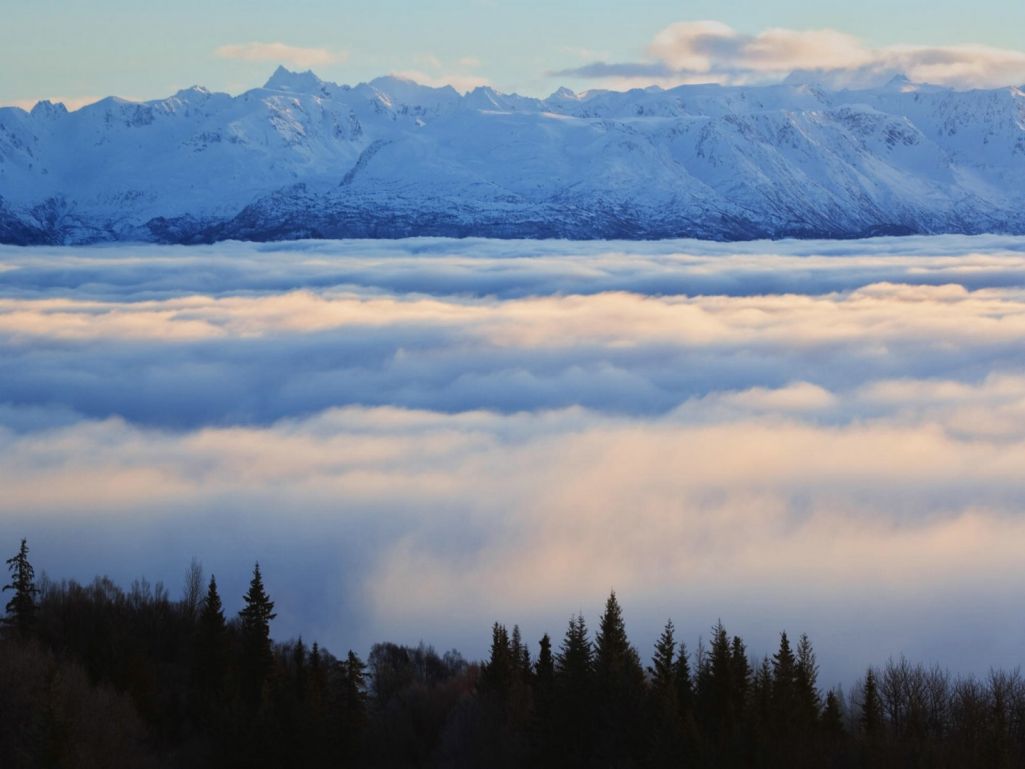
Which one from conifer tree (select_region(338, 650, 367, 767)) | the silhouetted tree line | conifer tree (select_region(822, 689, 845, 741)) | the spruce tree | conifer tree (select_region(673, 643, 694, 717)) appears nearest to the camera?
the silhouetted tree line

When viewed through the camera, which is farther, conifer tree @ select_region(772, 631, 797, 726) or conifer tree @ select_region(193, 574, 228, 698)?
conifer tree @ select_region(193, 574, 228, 698)

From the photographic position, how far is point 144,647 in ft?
287

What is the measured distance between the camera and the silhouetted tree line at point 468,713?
62.2 metres

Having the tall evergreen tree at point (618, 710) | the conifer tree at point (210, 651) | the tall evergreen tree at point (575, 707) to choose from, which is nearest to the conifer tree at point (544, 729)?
the tall evergreen tree at point (575, 707)

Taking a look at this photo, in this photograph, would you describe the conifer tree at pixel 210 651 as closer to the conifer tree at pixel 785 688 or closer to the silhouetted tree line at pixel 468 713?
the silhouetted tree line at pixel 468 713

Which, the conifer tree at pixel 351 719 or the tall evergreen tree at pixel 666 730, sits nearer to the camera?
the tall evergreen tree at pixel 666 730

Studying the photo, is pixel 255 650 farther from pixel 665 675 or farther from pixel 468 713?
pixel 665 675

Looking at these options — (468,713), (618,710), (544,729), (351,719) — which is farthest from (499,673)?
(618,710)

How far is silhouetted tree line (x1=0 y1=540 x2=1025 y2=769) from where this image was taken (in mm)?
62250

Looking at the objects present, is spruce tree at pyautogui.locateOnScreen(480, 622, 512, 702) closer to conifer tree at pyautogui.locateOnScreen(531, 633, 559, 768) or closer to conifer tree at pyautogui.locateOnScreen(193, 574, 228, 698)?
conifer tree at pyautogui.locateOnScreen(531, 633, 559, 768)

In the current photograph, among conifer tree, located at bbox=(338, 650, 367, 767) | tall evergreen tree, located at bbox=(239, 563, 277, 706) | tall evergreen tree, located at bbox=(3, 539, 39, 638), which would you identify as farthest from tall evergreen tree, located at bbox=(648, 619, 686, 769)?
tall evergreen tree, located at bbox=(3, 539, 39, 638)

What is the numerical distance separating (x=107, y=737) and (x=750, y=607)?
128523mm

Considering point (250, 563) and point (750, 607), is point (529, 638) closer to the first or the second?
point (750, 607)

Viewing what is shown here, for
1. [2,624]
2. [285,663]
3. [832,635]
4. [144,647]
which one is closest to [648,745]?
[285,663]
